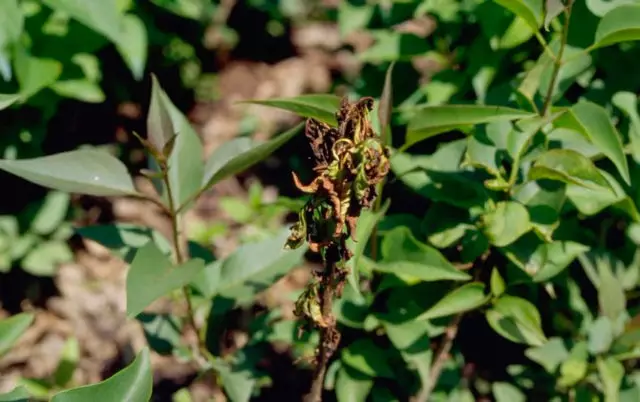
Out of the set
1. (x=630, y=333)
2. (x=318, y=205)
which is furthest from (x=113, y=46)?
(x=630, y=333)

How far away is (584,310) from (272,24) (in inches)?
83.1

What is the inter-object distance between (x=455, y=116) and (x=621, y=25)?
0.37 m

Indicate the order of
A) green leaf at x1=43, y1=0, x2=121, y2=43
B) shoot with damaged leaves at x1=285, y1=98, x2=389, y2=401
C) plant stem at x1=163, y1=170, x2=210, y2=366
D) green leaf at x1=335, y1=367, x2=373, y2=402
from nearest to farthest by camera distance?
shoot with damaged leaves at x1=285, y1=98, x2=389, y2=401 < plant stem at x1=163, y1=170, x2=210, y2=366 < green leaf at x1=335, y1=367, x2=373, y2=402 < green leaf at x1=43, y1=0, x2=121, y2=43

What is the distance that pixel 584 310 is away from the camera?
2.06m

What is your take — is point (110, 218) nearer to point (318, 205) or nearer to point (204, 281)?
point (204, 281)

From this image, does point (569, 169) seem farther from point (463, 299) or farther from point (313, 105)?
point (313, 105)

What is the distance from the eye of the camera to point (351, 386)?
181cm

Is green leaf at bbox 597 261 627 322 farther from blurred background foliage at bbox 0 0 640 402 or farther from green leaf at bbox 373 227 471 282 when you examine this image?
green leaf at bbox 373 227 471 282

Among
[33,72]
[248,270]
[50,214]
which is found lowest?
[50,214]

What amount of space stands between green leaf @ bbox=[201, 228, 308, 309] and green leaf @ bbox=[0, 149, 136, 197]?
1.24 feet

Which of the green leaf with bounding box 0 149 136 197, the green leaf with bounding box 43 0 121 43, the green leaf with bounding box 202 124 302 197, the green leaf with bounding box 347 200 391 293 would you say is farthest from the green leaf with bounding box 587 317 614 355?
the green leaf with bounding box 43 0 121 43

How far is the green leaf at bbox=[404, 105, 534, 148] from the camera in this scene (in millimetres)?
1418

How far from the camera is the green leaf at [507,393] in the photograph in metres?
2.07

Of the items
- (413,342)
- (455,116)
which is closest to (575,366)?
(413,342)
